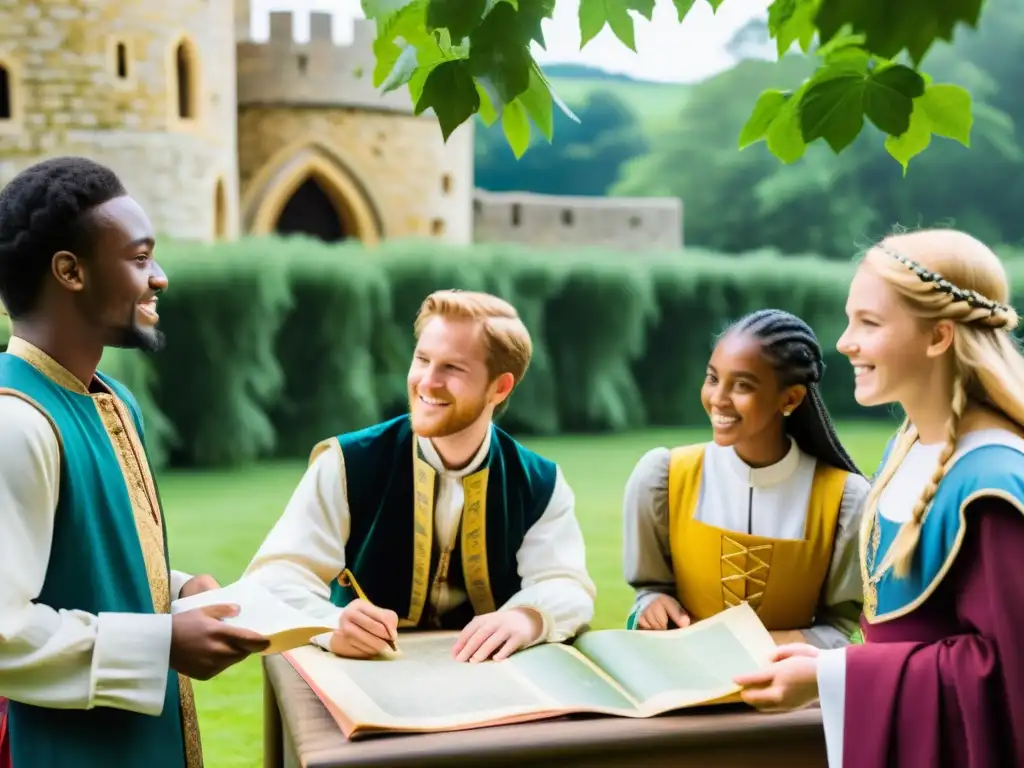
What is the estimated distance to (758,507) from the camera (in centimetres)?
219

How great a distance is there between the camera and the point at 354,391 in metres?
11.1

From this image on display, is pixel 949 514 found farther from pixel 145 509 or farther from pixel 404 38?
pixel 145 509

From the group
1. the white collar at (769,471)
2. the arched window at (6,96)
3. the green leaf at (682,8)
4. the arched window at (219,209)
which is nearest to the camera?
the green leaf at (682,8)

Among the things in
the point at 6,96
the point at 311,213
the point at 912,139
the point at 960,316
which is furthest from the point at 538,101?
the point at 311,213

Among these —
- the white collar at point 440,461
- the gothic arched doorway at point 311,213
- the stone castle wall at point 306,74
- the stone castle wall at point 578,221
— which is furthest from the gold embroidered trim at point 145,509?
the stone castle wall at point 578,221

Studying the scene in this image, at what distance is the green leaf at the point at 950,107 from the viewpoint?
1.83 meters

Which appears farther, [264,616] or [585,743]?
[264,616]

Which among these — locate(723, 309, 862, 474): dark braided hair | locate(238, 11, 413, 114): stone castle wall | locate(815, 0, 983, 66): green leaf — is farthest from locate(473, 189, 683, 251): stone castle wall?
locate(815, 0, 983, 66): green leaf

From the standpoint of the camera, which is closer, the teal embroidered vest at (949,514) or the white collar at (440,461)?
the teal embroidered vest at (949,514)

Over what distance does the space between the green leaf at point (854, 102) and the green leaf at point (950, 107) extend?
14cm

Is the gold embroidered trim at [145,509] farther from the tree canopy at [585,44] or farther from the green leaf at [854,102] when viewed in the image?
the green leaf at [854,102]

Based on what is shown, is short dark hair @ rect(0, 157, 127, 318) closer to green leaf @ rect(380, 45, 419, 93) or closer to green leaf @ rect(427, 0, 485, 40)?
green leaf @ rect(380, 45, 419, 93)

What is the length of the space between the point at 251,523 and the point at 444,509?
643 centimetres

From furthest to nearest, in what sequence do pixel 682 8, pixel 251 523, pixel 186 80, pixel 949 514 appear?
pixel 186 80, pixel 251 523, pixel 682 8, pixel 949 514
